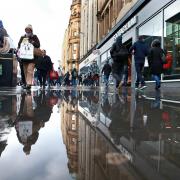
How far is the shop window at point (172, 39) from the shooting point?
1612 centimetres

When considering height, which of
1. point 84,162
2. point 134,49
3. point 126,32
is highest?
point 126,32

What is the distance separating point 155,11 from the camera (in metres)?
19.1

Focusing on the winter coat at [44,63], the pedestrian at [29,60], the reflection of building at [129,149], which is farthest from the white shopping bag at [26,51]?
the reflection of building at [129,149]

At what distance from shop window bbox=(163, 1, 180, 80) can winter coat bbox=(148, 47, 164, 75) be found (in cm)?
Result: 359

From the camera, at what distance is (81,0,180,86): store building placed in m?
16.4

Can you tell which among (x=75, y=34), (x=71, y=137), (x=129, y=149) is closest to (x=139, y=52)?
(x=71, y=137)

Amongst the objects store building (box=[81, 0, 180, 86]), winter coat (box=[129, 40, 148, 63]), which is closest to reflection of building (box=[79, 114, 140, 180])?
winter coat (box=[129, 40, 148, 63])

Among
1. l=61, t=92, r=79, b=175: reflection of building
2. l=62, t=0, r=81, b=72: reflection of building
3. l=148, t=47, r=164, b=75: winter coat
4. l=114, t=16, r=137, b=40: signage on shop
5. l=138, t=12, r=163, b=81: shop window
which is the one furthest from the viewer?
l=62, t=0, r=81, b=72: reflection of building

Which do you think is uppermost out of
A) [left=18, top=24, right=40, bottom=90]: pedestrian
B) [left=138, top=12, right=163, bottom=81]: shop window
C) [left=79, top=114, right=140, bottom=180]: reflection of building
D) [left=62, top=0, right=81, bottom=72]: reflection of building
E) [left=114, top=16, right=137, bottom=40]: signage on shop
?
[left=62, top=0, right=81, bottom=72]: reflection of building

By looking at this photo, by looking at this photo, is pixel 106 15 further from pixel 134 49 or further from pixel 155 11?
pixel 134 49

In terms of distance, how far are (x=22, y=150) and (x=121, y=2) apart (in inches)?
1126

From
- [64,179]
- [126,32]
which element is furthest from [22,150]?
[126,32]

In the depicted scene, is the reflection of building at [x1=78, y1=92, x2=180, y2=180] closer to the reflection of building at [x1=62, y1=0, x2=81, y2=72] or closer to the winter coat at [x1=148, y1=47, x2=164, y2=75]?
the winter coat at [x1=148, y1=47, x2=164, y2=75]

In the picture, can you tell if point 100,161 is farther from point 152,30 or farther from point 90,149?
point 152,30
